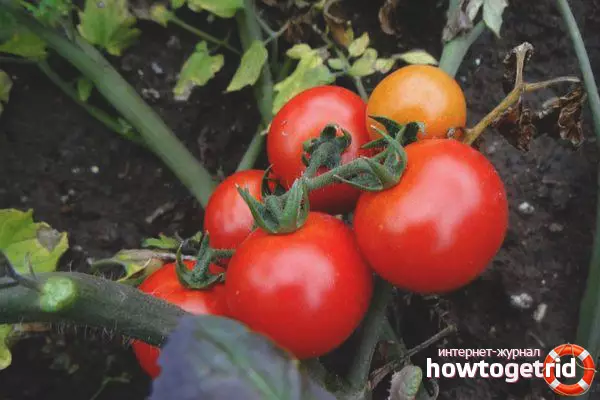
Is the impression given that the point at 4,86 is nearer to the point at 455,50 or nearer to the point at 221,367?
the point at 455,50

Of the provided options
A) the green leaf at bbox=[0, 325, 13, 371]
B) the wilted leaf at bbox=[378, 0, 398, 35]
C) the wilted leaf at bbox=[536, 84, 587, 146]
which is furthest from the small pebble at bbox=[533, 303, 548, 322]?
the green leaf at bbox=[0, 325, 13, 371]

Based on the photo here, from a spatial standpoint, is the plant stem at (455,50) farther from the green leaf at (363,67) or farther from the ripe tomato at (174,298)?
the ripe tomato at (174,298)

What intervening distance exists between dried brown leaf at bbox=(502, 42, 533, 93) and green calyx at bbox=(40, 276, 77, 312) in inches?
23.8

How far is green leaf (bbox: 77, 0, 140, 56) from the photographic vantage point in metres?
1.21

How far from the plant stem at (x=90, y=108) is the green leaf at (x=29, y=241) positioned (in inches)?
9.8

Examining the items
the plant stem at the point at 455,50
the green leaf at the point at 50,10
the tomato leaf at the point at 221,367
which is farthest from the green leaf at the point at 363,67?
the tomato leaf at the point at 221,367

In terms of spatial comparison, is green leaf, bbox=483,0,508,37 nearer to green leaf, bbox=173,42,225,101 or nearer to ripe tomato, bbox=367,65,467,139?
ripe tomato, bbox=367,65,467,139

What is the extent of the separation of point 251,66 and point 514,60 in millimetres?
439

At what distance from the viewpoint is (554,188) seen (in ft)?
3.86

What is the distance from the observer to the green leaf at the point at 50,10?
1066 millimetres

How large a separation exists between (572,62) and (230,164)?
64 centimetres

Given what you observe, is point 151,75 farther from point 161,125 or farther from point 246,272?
point 246,272

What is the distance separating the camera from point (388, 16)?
1198mm

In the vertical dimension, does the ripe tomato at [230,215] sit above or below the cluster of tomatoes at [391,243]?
below
